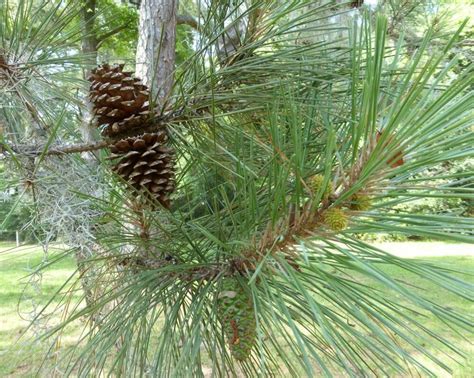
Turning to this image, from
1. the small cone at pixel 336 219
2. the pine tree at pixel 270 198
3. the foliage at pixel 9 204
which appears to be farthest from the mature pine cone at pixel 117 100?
the small cone at pixel 336 219

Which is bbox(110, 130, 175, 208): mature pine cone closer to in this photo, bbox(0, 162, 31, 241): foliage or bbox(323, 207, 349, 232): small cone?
bbox(0, 162, 31, 241): foliage

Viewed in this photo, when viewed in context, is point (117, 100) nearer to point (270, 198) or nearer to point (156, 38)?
point (270, 198)

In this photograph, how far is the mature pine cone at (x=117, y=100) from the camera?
0.62 metres

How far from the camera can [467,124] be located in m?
0.33

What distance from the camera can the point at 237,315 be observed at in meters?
0.56

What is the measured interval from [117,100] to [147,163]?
3.7 inches

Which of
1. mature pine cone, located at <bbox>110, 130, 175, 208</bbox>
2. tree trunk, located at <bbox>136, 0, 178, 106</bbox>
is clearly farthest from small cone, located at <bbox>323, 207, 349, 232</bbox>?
tree trunk, located at <bbox>136, 0, 178, 106</bbox>

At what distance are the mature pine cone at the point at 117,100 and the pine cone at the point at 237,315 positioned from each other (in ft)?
0.86

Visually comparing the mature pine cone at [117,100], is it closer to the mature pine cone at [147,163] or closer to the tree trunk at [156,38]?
the mature pine cone at [147,163]

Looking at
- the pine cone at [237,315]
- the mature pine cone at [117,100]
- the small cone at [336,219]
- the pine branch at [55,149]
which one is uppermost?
the mature pine cone at [117,100]

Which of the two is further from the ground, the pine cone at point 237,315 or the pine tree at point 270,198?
the pine tree at point 270,198

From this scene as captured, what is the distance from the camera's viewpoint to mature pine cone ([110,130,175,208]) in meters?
0.63

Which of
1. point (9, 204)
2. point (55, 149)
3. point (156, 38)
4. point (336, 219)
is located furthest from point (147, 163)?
point (9, 204)

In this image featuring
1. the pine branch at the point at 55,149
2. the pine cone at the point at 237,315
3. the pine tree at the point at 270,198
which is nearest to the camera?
the pine tree at the point at 270,198
